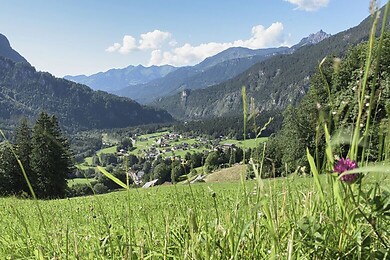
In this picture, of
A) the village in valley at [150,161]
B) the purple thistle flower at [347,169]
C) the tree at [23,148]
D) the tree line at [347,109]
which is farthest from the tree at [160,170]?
the tree at [23,148]

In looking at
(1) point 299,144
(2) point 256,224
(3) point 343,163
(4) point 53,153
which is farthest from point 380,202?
(4) point 53,153

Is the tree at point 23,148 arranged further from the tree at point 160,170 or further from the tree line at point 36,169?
the tree at point 160,170

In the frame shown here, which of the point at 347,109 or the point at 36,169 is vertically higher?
the point at 347,109

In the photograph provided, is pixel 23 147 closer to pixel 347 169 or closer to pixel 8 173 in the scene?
pixel 8 173

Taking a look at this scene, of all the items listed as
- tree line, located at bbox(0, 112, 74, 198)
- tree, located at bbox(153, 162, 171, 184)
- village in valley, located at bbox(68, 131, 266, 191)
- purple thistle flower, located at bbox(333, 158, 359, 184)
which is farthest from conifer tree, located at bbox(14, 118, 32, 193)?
purple thistle flower, located at bbox(333, 158, 359, 184)

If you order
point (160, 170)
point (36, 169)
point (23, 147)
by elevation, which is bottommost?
point (36, 169)

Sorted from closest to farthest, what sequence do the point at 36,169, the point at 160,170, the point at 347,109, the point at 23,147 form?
the point at 160,170 < the point at 347,109 < the point at 36,169 < the point at 23,147

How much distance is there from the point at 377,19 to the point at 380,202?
663 millimetres

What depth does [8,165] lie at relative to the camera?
4525 centimetres

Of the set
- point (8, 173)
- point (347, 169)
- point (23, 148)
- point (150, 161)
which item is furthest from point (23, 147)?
point (347, 169)

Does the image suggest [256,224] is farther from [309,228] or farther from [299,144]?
[299,144]

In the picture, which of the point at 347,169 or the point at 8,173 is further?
the point at 8,173

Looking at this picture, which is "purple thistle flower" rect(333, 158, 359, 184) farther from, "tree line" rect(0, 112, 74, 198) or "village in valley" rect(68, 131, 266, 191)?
"tree line" rect(0, 112, 74, 198)

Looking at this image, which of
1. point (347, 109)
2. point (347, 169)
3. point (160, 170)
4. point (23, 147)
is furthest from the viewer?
point (23, 147)
